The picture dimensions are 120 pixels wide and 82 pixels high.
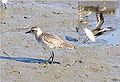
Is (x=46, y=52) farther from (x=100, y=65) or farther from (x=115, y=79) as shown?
(x=115, y=79)

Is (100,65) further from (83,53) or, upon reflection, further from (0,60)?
(0,60)

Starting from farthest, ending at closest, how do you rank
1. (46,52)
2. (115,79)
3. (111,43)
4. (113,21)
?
(113,21) → (111,43) → (46,52) → (115,79)

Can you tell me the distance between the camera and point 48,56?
10.5m

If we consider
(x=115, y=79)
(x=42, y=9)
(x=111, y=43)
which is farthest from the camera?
(x=42, y=9)

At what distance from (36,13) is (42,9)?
2.50 feet

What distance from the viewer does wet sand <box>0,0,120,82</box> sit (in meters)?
9.12

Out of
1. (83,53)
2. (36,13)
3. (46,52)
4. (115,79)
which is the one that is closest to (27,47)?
(46,52)

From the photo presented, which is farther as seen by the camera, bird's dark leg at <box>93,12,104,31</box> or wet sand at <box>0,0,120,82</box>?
bird's dark leg at <box>93,12,104,31</box>

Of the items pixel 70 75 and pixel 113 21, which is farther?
pixel 113 21

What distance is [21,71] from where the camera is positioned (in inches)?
368

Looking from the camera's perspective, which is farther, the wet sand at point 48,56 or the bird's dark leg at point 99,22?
the bird's dark leg at point 99,22

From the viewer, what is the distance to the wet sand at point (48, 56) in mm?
9125

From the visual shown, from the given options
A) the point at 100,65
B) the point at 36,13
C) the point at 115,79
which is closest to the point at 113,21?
the point at 36,13

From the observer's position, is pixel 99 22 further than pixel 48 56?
Yes
